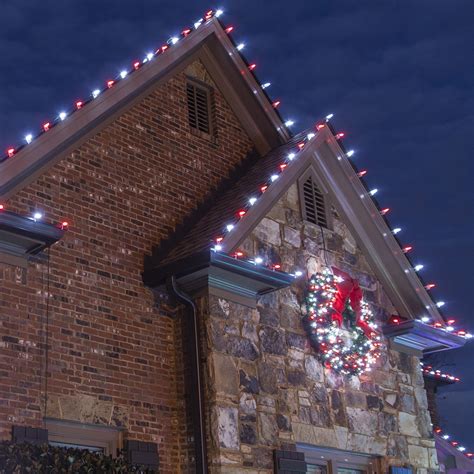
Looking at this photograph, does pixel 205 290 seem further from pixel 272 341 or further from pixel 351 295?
pixel 351 295

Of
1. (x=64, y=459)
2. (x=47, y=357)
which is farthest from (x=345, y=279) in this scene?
(x=64, y=459)

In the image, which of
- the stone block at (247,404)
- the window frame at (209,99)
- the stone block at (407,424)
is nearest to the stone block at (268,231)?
the window frame at (209,99)

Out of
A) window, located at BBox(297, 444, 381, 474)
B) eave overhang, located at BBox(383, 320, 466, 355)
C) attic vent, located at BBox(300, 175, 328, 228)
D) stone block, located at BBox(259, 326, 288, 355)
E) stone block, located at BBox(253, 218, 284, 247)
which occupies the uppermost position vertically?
attic vent, located at BBox(300, 175, 328, 228)

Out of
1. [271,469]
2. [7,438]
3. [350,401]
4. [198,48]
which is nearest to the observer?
[7,438]

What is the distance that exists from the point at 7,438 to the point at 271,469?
351 cm

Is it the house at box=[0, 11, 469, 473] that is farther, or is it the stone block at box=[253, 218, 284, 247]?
the stone block at box=[253, 218, 284, 247]

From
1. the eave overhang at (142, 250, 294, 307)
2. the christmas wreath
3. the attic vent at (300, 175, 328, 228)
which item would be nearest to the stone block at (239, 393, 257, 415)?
the eave overhang at (142, 250, 294, 307)

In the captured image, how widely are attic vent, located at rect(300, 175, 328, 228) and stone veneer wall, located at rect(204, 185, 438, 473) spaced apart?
0.16 meters

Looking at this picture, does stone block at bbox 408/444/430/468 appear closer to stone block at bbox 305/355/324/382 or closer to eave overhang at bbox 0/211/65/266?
stone block at bbox 305/355/324/382

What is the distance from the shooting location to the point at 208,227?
12883 millimetres

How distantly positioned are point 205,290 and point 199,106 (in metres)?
3.87

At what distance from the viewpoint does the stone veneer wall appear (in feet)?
39.0

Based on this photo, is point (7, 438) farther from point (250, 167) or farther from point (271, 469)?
point (250, 167)

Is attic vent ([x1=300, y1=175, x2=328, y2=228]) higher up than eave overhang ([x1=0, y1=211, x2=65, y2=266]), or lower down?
higher up
